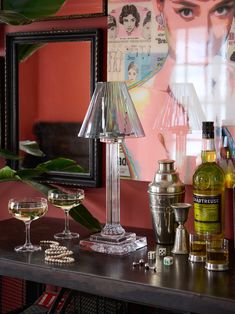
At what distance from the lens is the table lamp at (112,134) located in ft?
6.69

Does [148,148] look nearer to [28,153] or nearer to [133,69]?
[133,69]

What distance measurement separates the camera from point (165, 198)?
6.85ft

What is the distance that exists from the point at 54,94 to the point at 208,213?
869 millimetres

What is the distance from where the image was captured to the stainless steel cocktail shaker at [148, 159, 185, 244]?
6.86 ft

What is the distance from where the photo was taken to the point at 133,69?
2.35 meters

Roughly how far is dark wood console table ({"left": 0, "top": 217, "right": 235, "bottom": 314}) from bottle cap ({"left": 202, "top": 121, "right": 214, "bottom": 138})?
Answer: 38cm

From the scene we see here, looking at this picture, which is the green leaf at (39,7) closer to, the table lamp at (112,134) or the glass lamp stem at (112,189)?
the table lamp at (112,134)

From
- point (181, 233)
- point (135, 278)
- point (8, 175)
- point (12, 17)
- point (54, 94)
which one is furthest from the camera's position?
point (54, 94)

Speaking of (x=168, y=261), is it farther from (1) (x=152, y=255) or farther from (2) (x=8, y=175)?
(2) (x=8, y=175)

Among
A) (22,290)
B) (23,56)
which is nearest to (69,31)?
(23,56)

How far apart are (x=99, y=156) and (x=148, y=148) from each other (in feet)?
0.72

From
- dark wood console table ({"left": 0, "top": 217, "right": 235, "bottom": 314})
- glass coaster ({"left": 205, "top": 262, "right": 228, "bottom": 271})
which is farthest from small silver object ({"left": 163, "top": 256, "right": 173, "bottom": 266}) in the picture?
glass coaster ({"left": 205, "top": 262, "right": 228, "bottom": 271})

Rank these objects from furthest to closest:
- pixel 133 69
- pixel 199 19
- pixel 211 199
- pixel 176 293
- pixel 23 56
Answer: pixel 23 56
pixel 133 69
pixel 199 19
pixel 211 199
pixel 176 293

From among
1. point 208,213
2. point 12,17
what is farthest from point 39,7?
point 208,213
